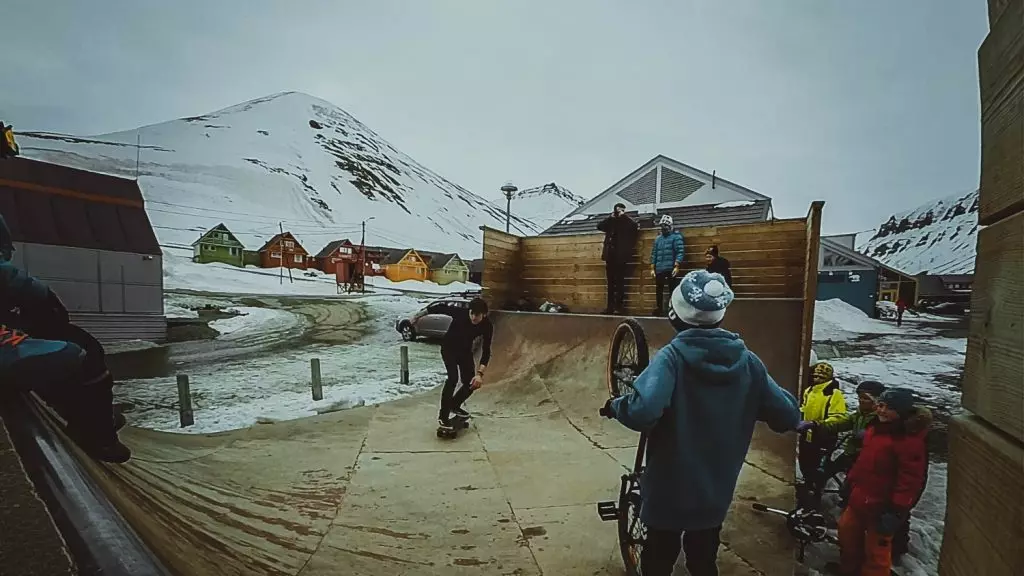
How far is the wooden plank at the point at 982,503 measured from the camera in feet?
2.52

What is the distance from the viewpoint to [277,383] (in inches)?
365

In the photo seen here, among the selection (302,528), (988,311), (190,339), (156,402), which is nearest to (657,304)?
(302,528)

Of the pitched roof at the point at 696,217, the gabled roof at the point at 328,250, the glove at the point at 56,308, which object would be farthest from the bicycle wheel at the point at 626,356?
the gabled roof at the point at 328,250

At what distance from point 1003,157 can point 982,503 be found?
2.20 ft

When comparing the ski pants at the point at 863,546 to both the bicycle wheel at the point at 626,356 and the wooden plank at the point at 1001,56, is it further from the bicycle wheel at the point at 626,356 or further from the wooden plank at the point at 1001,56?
the wooden plank at the point at 1001,56

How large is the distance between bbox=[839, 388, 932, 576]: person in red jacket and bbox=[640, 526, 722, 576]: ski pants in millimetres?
1382

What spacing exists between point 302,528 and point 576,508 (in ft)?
5.95

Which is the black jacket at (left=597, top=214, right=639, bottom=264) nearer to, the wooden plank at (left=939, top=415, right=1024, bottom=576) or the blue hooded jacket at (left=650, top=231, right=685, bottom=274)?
the blue hooded jacket at (left=650, top=231, right=685, bottom=274)

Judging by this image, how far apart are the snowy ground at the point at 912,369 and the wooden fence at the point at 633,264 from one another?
2282mm

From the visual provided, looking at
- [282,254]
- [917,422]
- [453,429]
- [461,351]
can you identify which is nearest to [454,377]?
[461,351]

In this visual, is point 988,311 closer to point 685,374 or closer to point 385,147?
point 685,374

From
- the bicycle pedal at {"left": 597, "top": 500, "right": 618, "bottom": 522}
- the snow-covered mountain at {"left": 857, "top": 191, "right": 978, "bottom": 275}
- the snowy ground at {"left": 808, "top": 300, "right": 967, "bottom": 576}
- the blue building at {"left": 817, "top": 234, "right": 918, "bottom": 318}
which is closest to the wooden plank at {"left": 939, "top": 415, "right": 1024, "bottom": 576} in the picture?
the bicycle pedal at {"left": 597, "top": 500, "right": 618, "bottom": 522}

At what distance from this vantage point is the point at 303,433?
16.6ft

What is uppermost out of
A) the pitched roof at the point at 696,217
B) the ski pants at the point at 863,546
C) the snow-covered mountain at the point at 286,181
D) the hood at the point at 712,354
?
the snow-covered mountain at the point at 286,181
